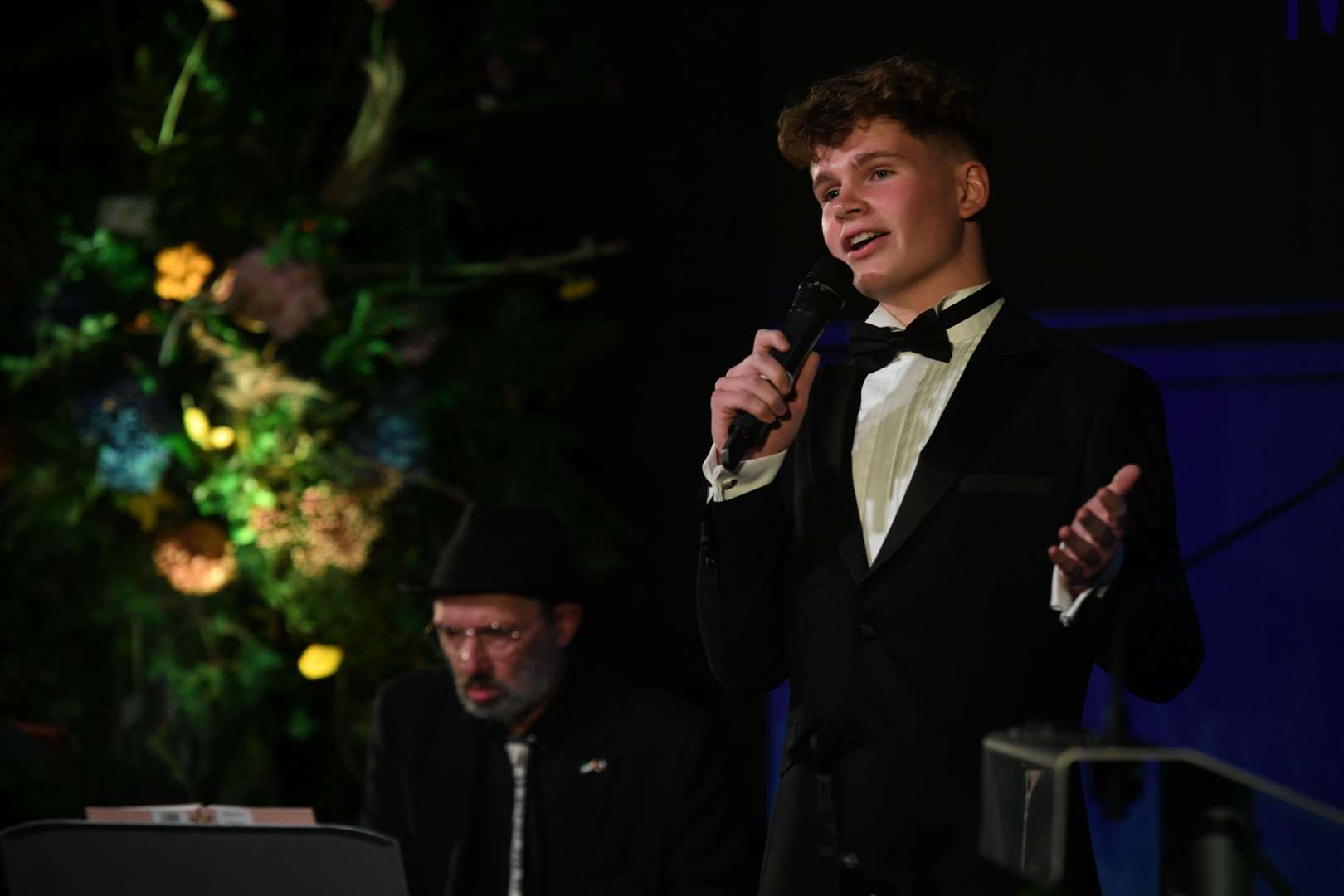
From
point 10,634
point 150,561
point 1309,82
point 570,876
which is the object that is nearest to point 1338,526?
point 1309,82

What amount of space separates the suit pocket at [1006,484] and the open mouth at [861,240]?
25 cm

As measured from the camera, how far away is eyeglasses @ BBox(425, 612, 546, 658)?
2807 mm

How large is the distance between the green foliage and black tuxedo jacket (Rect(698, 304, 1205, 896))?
76.1 inches

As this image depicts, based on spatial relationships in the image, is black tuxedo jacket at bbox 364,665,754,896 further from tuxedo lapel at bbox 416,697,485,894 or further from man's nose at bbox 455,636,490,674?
man's nose at bbox 455,636,490,674

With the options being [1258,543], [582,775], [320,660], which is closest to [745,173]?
[582,775]

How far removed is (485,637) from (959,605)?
150 centimetres

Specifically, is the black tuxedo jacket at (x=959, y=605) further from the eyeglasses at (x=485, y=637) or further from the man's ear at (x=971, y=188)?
the eyeglasses at (x=485, y=637)

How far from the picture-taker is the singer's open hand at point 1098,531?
1251mm

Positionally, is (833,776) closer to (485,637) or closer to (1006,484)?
(1006,484)

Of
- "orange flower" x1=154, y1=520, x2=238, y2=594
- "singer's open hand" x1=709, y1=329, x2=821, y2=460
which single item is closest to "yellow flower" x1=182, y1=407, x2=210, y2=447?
"orange flower" x1=154, y1=520, x2=238, y2=594

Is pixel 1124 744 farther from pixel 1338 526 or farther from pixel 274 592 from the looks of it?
pixel 274 592

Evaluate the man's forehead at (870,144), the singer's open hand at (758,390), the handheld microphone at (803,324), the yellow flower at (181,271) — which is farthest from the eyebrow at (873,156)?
the yellow flower at (181,271)

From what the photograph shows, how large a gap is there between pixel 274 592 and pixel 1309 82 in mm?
2401

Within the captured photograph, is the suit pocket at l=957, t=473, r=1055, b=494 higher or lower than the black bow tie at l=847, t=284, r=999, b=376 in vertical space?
lower
